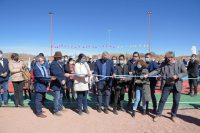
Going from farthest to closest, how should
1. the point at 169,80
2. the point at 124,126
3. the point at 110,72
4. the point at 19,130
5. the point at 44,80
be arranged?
1. the point at 110,72
2. the point at 44,80
3. the point at 169,80
4. the point at 124,126
5. the point at 19,130

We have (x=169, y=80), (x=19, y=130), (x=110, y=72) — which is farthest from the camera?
(x=110, y=72)

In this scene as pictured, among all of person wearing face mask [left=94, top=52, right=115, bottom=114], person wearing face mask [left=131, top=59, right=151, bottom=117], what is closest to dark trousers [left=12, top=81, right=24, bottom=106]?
person wearing face mask [left=94, top=52, right=115, bottom=114]

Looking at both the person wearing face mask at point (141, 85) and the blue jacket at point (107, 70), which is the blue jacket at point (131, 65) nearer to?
the person wearing face mask at point (141, 85)

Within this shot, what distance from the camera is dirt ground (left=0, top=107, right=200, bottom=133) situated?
6555mm

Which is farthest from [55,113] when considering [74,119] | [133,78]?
[133,78]

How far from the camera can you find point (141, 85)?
7.93 m

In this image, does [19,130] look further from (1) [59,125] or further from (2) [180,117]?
(2) [180,117]

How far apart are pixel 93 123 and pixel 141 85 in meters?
1.96

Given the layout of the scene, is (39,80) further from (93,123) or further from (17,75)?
(93,123)

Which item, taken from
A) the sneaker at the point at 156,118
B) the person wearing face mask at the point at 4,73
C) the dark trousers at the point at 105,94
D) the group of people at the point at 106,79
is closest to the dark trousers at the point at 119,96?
the group of people at the point at 106,79

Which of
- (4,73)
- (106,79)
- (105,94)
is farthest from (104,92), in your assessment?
(4,73)

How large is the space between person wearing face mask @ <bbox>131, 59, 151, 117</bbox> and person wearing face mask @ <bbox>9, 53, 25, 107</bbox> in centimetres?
393

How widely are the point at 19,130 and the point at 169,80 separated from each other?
171 inches

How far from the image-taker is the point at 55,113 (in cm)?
791
